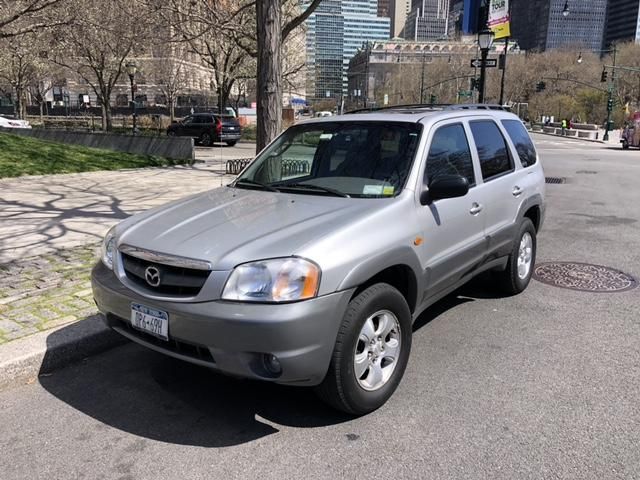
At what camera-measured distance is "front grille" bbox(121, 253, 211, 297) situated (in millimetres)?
3088

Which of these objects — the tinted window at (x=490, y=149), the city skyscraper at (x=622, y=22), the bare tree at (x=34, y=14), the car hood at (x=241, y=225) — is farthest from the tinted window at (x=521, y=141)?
the city skyscraper at (x=622, y=22)

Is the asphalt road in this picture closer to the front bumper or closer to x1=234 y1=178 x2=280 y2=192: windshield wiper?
the front bumper

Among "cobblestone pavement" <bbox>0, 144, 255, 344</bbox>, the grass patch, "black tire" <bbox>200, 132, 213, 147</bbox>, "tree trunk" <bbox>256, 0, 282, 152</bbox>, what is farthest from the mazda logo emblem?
"black tire" <bbox>200, 132, 213, 147</bbox>

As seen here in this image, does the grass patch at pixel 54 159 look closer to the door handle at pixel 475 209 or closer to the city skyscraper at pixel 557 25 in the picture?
the door handle at pixel 475 209

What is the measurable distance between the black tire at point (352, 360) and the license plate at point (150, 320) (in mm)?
931

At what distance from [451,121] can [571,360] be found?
2.03 m

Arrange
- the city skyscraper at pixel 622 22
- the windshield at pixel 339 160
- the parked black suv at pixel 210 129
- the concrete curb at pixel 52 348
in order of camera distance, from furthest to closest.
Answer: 1. the city skyscraper at pixel 622 22
2. the parked black suv at pixel 210 129
3. the windshield at pixel 339 160
4. the concrete curb at pixel 52 348

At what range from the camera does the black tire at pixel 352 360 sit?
10.3 feet

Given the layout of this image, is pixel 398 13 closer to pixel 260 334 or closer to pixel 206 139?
pixel 206 139

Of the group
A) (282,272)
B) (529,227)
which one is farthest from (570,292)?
(282,272)

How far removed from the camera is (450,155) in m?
4.43

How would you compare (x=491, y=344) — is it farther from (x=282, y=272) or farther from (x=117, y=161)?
(x=117, y=161)

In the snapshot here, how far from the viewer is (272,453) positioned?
3062 mm

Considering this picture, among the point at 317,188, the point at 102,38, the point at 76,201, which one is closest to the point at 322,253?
the point at 317,188
